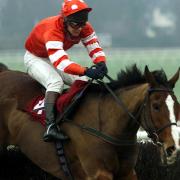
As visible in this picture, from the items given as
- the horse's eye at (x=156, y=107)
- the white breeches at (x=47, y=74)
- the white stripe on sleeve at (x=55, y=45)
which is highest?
the white stripe on sleeve at (x=55, y=45)

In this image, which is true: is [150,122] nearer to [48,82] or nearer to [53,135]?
[53,135]

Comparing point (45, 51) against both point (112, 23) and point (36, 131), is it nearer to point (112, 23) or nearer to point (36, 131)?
point (36, 131)

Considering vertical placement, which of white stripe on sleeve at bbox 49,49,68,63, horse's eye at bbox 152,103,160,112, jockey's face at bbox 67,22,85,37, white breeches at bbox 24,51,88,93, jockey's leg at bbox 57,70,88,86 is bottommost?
jockey's leg at bbox 57,70,88,86

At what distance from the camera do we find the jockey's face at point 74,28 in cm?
661

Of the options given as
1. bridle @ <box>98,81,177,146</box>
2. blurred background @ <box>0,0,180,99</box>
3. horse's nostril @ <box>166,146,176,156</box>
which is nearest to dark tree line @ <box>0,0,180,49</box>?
blurred background @ <box>0,0,180,99</box>

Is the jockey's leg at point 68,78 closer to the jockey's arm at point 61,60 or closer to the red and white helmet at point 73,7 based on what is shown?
the jockey's arm at point 61,60

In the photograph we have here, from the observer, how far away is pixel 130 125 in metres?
6.30

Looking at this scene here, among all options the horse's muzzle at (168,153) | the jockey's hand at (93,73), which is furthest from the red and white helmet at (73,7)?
the horse's muzzle at (168,153)

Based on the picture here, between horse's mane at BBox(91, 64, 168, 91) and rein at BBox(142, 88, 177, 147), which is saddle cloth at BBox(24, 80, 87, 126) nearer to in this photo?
horse's mane at BBox(91, 64, 168, 91)

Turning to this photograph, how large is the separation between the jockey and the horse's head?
0.65m

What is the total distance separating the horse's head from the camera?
579 centimetres

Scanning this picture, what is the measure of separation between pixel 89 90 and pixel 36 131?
63 centimetres

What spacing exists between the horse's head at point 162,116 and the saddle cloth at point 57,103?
83cm

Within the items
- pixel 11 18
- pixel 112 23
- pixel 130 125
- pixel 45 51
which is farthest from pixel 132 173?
pixel 112 23
